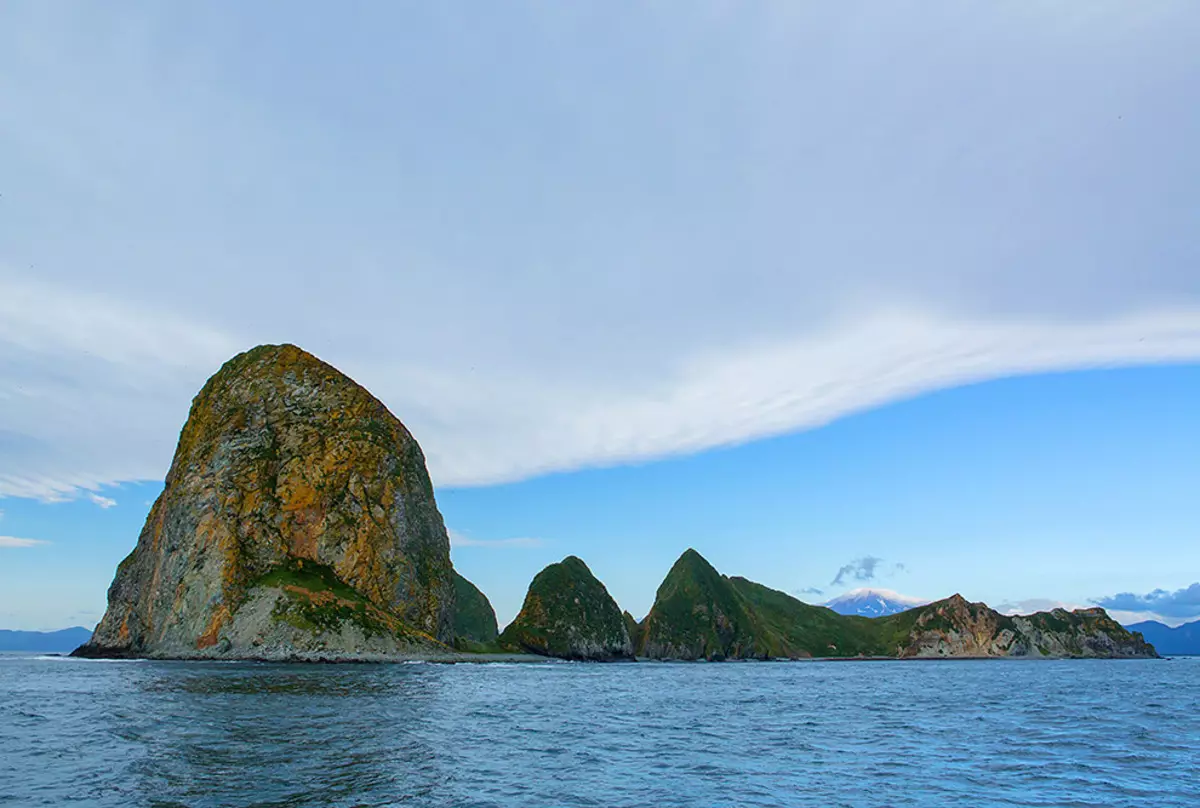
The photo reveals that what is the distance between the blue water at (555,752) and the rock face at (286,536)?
76.6 m

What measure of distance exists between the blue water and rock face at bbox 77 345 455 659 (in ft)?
251

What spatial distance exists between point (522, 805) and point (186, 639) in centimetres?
13750

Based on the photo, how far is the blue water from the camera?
970 inches

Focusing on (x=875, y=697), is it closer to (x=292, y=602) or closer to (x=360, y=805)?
(x=360, y=805)

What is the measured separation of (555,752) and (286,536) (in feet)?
455

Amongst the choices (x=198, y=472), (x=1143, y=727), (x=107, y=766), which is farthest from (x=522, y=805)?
(x=198, y=472)

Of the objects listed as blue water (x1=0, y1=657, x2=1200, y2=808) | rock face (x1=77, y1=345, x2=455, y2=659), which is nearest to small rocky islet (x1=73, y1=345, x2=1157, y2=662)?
rock face (x1=77, y1=345, x2=455, y2=659)

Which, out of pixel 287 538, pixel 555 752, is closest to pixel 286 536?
pixel 287 538

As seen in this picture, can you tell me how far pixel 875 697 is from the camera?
8031cm

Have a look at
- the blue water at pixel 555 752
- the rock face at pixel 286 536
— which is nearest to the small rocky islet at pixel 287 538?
the rock face at pixel 286 536

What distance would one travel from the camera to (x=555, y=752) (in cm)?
3466

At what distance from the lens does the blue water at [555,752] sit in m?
24.6

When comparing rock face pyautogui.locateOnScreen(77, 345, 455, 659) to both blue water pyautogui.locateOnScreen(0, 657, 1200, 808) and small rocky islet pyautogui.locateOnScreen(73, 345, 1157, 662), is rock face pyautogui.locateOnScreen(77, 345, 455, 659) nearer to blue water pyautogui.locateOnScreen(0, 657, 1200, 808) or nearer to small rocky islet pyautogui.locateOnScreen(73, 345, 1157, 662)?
small rocky islet pyautogui.locateOnScreen(73, 345, 1157, 662)

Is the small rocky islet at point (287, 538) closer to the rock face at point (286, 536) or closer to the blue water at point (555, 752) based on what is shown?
the rock face at point (286, 536)
